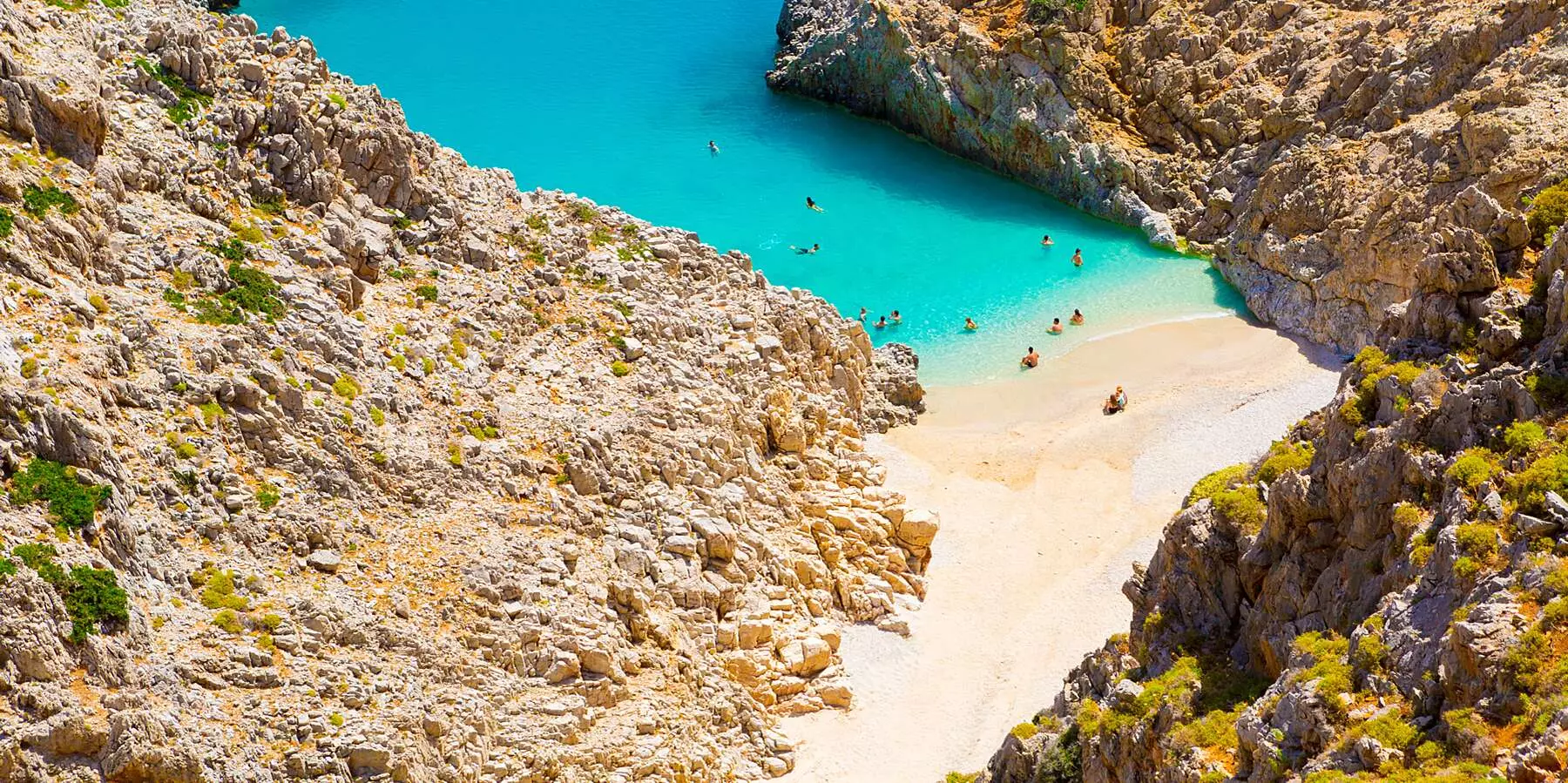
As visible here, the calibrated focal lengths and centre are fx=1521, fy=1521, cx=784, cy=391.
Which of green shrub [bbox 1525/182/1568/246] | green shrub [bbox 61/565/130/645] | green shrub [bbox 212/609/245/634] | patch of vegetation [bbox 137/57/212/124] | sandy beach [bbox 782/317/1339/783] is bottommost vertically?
sandy beach [bbox 782/317/1339/783]

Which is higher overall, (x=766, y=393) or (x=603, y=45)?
(x=603, y=45)

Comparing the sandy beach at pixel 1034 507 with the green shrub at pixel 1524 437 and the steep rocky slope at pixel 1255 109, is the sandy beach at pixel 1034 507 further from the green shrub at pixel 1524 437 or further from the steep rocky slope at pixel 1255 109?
the green shrub at pixel 1524 437

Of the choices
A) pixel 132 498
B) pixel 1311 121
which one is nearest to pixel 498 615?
pixel 132 498

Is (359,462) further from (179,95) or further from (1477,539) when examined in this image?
(1477,539)

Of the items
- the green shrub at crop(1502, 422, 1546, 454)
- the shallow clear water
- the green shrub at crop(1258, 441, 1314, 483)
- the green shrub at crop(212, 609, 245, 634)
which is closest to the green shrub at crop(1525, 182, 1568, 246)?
the green shrub at crop(1502, 422, 1546, 454)

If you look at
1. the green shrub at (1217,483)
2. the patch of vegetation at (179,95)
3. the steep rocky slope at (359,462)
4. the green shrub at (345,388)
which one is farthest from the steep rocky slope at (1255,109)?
the patch of vegetation at (179,95)

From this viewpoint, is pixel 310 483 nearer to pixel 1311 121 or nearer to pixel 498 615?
pixel 498 615

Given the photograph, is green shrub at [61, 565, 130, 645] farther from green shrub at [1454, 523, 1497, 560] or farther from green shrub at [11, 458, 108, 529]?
green shrub at [1454, 523, 1497, 560]
